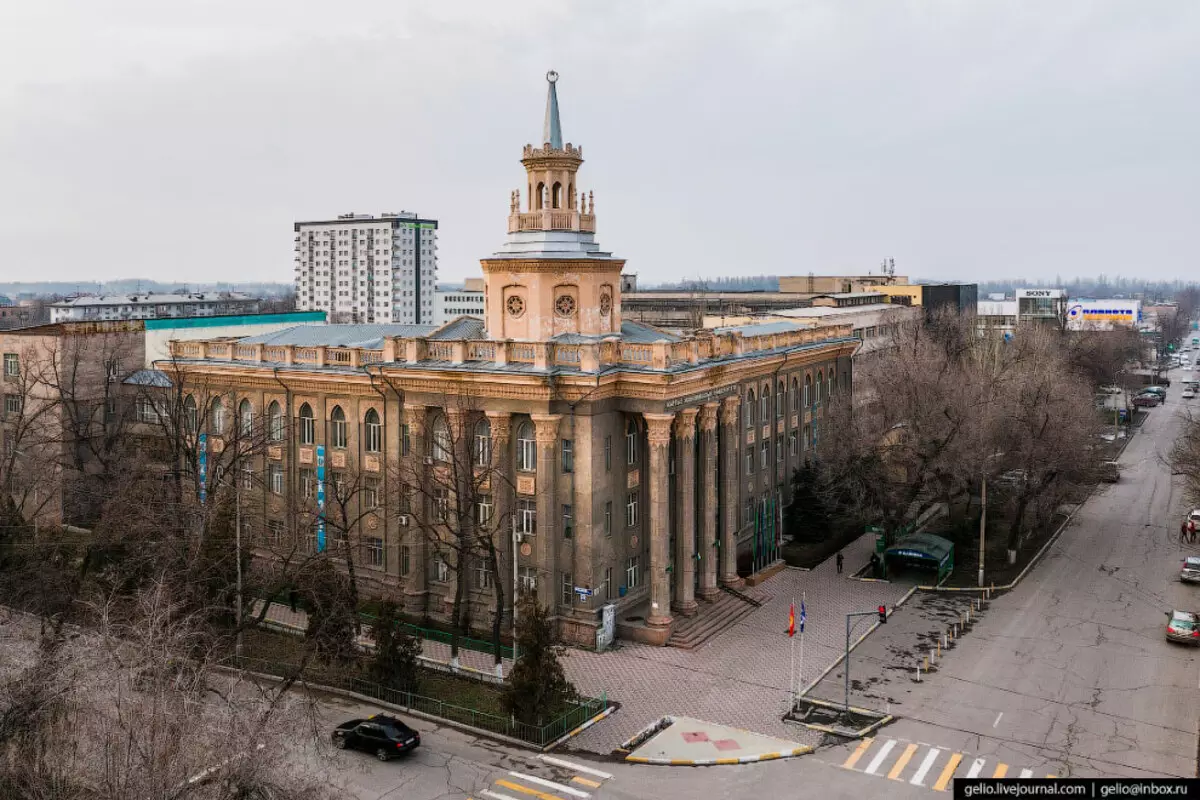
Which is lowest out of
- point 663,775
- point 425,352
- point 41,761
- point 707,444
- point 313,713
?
point 663,775

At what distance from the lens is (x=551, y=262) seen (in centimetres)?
4756

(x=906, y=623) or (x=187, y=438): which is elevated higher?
(x=187, y=438)

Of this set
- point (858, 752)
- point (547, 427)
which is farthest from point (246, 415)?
point (858, 752)

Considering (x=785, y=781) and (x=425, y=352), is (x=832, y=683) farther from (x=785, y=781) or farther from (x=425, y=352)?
(x=425, y=352)

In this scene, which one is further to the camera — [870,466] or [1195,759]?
[870,466]

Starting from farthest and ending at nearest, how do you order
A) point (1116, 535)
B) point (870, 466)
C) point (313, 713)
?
point (1116, 535) < point (870, 466) < point (313, 713)

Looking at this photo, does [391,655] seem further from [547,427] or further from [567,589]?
[547,427]

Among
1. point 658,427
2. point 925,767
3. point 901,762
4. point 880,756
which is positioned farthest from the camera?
point 658,427

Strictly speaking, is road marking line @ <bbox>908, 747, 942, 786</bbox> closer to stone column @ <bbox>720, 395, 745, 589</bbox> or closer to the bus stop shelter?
stone column @ <bbox>720, 395, 745, 589</bbox>

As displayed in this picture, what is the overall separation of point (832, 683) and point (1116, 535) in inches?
1368

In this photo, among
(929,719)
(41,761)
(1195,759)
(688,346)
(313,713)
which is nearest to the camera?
(41,761)

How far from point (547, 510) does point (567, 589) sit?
12.3 ft

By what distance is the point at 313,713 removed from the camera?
31688mm

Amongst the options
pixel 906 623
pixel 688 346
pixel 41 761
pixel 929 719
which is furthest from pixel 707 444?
pixel 41 761
